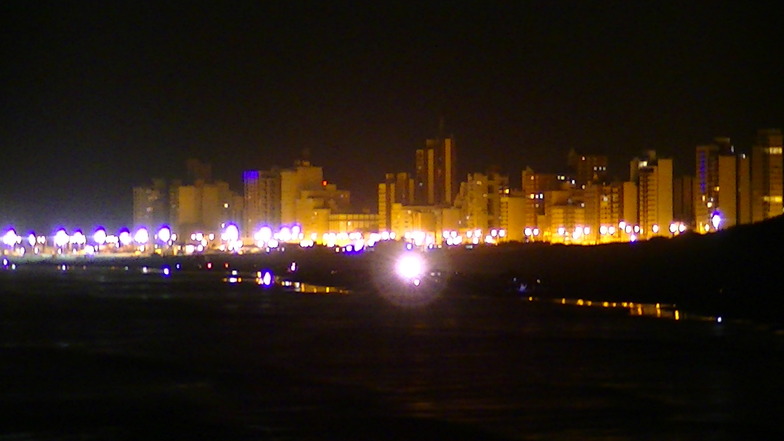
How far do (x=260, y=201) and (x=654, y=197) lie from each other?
76.4 m

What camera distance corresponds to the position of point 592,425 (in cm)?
1477

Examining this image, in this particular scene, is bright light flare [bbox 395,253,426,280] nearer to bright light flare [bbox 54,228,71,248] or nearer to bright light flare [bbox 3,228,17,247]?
bright light flare [bbox 54,228,71,248]

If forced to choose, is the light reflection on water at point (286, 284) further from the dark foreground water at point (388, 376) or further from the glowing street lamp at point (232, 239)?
the glowing street lamp at point (232, 239)

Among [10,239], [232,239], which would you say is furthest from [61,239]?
[232,239]

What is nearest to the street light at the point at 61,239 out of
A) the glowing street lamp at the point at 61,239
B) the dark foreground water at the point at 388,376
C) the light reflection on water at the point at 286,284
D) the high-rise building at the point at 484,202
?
the glowing street lamp at the point at 61,239

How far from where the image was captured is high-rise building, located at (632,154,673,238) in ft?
404

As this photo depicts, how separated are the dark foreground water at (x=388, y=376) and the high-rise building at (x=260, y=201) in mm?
145379

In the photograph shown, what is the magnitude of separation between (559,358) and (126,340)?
33.6 ft

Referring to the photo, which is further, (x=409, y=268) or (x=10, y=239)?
(x=10, y=239)

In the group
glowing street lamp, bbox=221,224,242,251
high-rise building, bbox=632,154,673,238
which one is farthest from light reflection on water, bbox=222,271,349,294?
glowing street lamp, bbox=221,224,242,251

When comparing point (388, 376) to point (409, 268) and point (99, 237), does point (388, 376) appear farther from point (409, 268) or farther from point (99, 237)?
point (99, 237)

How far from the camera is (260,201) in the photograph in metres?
184

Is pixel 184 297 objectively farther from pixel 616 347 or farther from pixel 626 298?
pixel 616 347

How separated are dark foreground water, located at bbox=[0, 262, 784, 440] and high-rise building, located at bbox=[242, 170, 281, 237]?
477 feet
